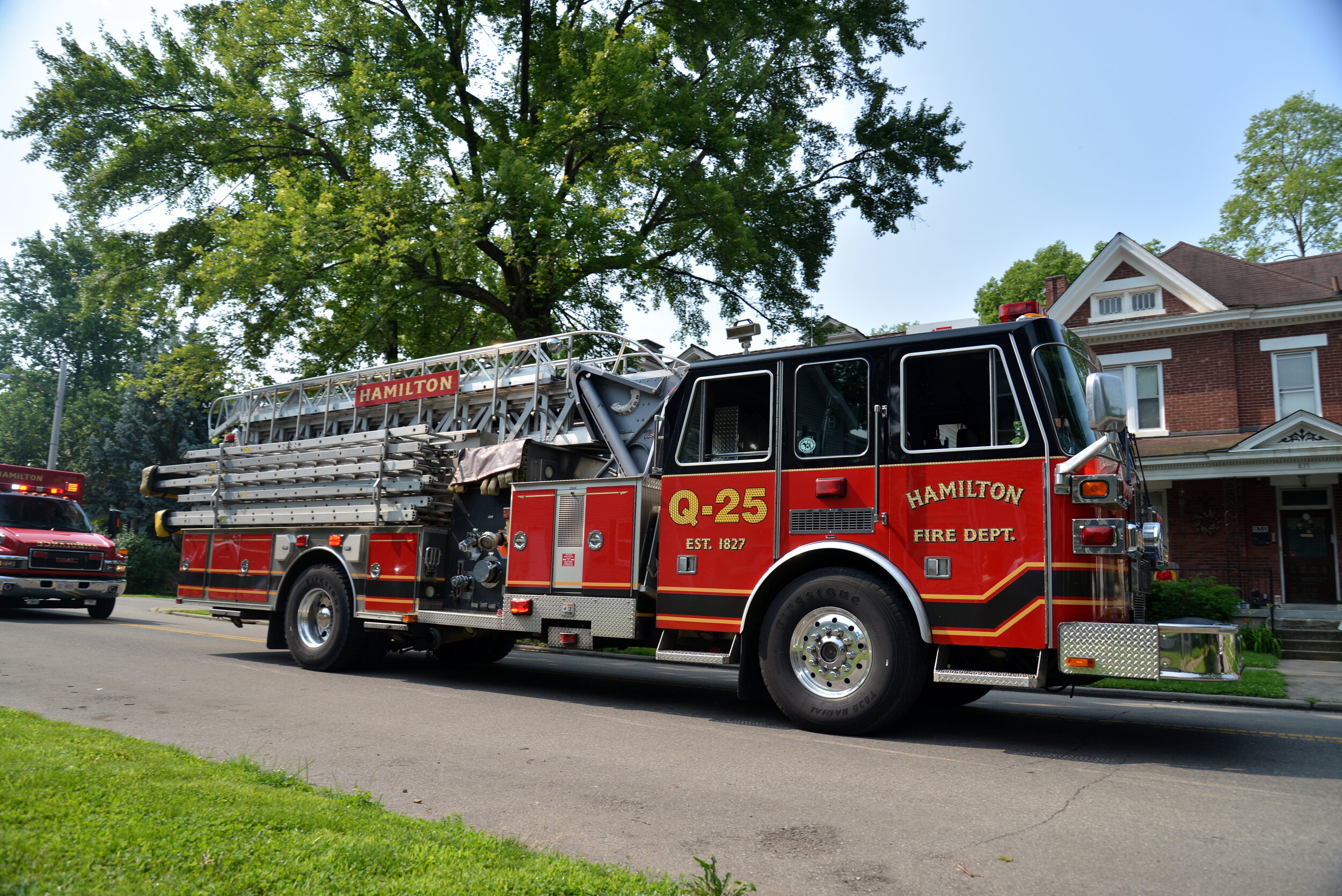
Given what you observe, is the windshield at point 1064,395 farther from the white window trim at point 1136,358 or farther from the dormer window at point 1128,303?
the dormer window at point 1128,303

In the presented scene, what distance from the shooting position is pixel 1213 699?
32.1ft

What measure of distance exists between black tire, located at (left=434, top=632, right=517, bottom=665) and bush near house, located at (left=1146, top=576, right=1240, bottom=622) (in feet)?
23.8

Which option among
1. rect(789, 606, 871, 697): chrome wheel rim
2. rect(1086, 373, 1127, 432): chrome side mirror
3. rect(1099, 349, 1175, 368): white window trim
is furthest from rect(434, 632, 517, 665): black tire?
rect(1099, 349, 1175, 368): white window trim

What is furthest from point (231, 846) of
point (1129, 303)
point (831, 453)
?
point (1129, 303)

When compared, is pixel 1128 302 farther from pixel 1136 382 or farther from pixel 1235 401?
pixel 1235 401

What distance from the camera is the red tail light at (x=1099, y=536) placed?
19.5ft

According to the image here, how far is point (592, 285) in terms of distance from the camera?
752 inches

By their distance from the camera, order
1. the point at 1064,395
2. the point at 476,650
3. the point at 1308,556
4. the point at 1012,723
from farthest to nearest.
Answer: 1. the point at 1308,556
2. the point at 476,650
3. the point at 1012,723
4. the point at 1064,395

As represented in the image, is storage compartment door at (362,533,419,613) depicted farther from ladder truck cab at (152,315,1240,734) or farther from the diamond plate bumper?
the diamond plate bumper

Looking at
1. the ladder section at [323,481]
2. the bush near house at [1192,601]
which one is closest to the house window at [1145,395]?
the bush near house at [1192,601]

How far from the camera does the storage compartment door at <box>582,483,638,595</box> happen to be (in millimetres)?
8039

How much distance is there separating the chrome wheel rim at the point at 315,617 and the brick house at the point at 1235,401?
16.6m

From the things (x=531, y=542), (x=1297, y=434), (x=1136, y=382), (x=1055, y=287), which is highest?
(x=1055, y=287)

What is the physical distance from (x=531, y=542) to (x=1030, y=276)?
4415 cm
